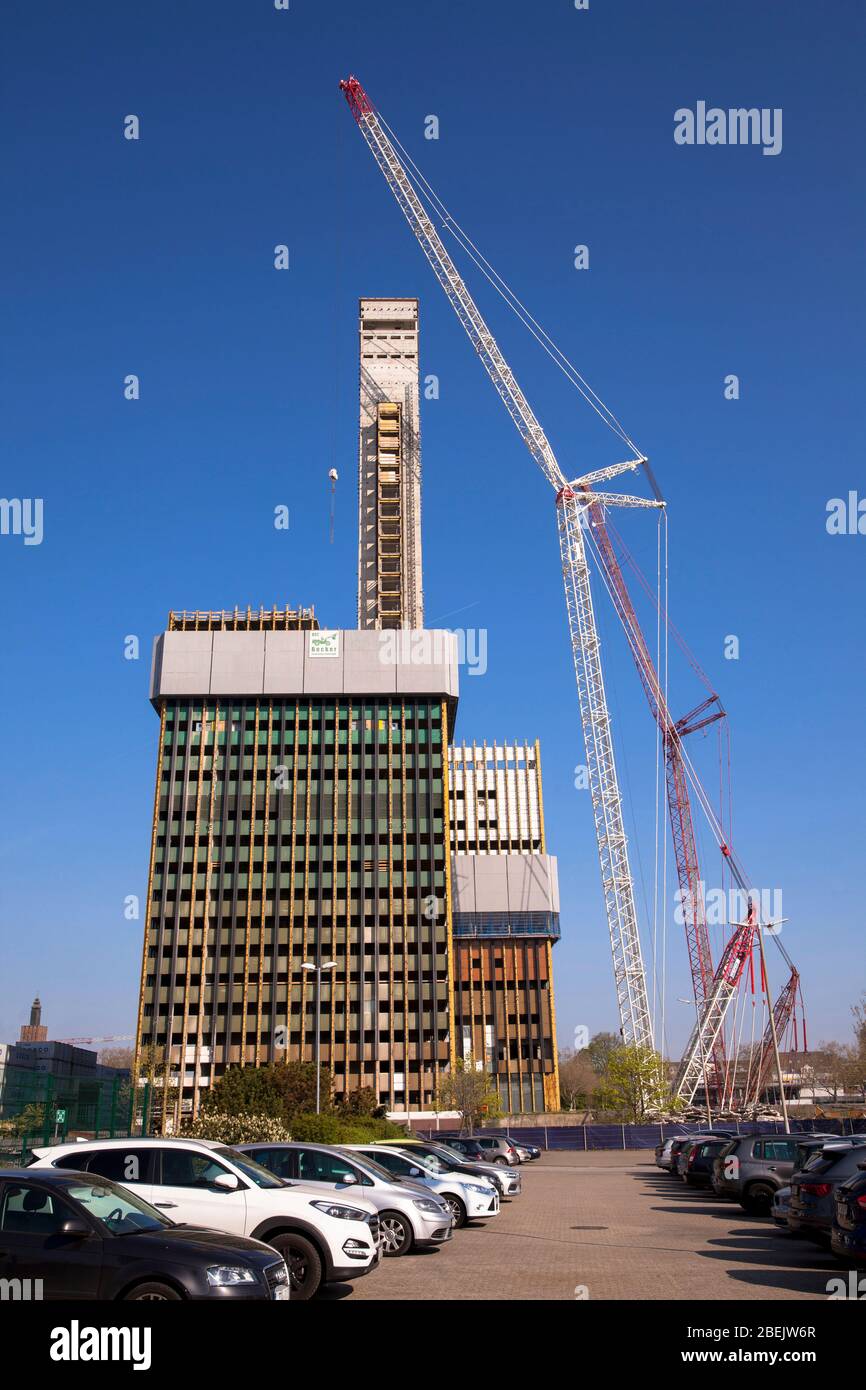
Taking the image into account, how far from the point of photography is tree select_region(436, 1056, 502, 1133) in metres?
90.6

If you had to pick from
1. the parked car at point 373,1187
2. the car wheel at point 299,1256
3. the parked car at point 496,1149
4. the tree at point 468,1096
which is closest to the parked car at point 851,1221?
the parked car at point 373,1187

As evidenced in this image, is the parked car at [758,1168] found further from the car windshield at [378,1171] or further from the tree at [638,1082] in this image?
the tree at [638,1082]

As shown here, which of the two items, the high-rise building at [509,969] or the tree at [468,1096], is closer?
the tree at [468,1096]

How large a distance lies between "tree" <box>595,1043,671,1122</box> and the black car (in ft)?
307

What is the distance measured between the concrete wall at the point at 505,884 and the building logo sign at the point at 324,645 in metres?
32.5

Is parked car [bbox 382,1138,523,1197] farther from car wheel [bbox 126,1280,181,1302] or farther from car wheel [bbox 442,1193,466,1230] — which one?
car wheel [bbox 126,1280,181,1302]

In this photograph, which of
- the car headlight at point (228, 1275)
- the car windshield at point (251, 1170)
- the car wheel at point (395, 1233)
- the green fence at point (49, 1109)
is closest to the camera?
the car headlight at point (228, 1275)

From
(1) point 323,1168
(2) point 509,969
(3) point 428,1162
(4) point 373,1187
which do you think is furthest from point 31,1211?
(2) point 509,969

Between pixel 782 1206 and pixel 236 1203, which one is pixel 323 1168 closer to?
pixel 236 1203

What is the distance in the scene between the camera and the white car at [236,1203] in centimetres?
1408

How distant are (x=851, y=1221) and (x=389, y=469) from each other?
144m

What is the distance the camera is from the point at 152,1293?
9.88 meters

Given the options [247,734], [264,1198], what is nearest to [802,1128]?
[264,1198]

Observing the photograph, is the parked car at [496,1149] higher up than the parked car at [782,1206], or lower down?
lower down
